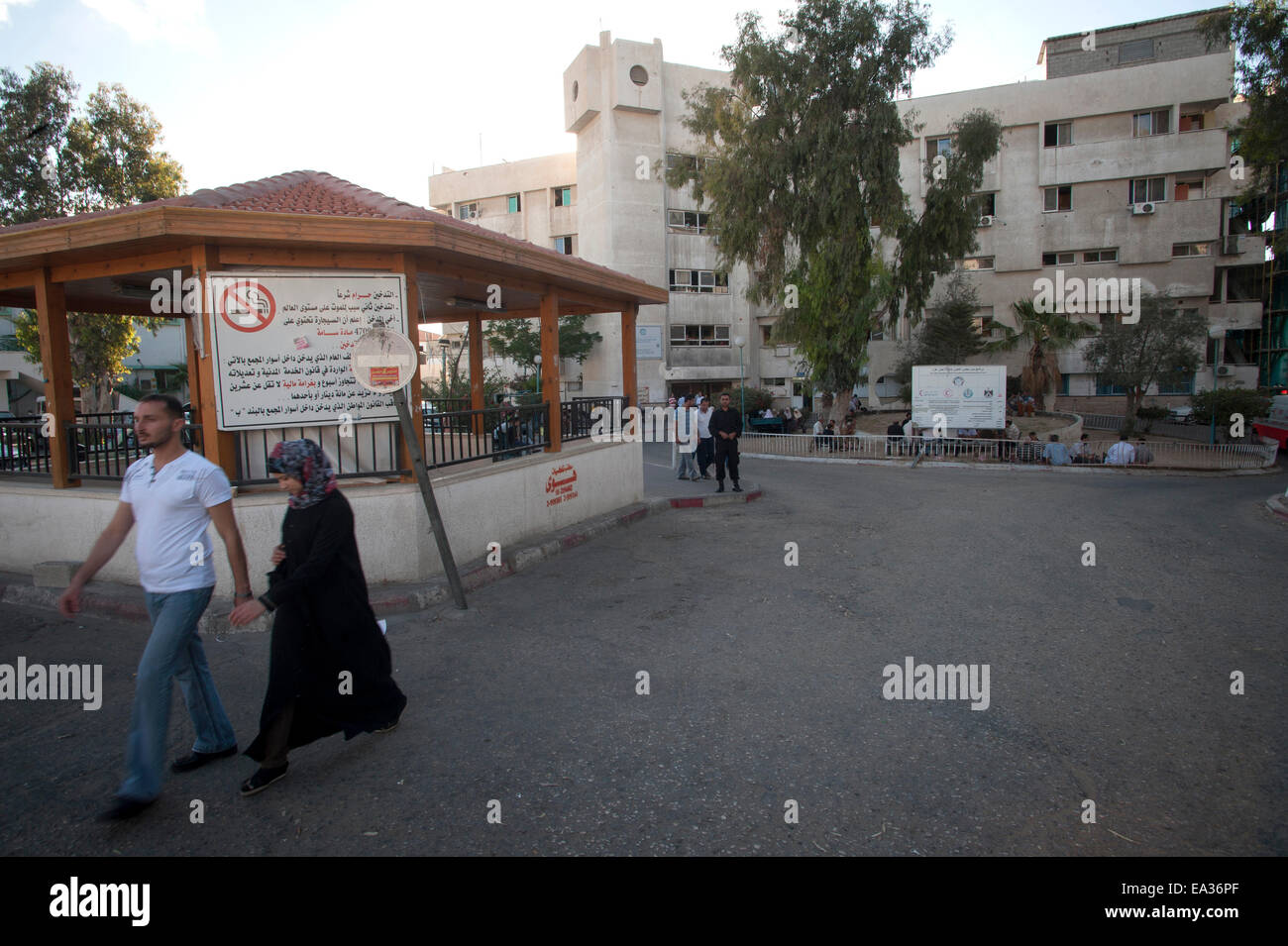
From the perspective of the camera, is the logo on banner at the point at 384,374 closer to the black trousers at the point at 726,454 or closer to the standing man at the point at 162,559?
the standing man at the point at 162,559

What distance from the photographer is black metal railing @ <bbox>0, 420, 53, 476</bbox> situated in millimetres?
8609

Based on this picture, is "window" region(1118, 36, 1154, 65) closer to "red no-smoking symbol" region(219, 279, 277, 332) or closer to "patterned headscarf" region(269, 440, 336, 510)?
"red no-smoking symbol" region(219, 279, 277, 332)

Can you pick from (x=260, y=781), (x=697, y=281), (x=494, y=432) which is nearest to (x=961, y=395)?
(x=494, y=432)

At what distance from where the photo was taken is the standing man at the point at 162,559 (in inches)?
140

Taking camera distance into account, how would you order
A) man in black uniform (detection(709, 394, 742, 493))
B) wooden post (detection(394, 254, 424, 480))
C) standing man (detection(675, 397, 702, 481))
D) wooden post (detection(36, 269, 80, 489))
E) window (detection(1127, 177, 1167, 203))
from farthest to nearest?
window (detection(1127, 177, 1167, 203)) < standing man (detection(675, 397, 702, 481)) < man in black uniform (detection(709, 394, 742, 493)) < wooden post (detection(36, 269, 80, 489)) < wooden post (detection(394, 254, 424, 480))

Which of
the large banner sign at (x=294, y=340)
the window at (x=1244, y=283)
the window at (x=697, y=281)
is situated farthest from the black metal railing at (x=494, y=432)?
the window at (x=1244, y=283)

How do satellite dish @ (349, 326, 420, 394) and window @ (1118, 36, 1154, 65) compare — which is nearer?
satellite dish @ (349, 326, 420, 394)

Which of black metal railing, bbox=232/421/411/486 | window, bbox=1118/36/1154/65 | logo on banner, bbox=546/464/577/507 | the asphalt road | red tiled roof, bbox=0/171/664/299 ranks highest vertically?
window, bbox=1118/36/1154/65

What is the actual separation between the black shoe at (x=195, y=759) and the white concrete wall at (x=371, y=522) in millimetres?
2907

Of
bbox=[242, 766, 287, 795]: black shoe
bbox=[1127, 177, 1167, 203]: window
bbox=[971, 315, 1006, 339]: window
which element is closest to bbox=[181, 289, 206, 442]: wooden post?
bbox=[242, 766, 287, 795]: black shoe

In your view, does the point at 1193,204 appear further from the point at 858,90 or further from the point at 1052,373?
the point at 858,90

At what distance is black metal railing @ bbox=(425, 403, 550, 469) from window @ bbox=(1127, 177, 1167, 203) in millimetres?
37309
